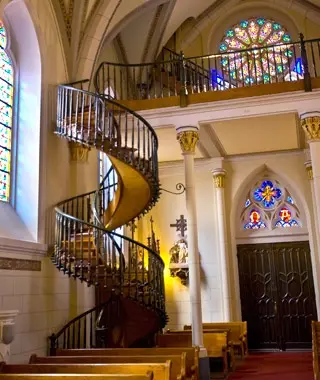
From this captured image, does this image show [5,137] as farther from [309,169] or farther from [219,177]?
[309,169]

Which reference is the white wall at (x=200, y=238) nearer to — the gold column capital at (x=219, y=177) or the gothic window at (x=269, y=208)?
the gold column capital at (x=219, y=177)

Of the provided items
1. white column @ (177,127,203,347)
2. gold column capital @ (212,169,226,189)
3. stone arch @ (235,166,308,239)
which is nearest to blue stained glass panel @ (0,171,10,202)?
white column @ (177,127,203,347)

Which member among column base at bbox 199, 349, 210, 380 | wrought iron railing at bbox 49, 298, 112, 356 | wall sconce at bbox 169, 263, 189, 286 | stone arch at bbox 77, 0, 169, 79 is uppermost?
stone arch at bbox 77, 0, 169, 79

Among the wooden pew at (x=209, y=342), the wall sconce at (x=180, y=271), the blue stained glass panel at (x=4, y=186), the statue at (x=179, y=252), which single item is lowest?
the wooden pew at (x=209, y=342)

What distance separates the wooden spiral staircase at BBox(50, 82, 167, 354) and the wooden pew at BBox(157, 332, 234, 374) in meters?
0.31

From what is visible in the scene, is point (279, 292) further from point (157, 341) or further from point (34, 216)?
point (34, 216)

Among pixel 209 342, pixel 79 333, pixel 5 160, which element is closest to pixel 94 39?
pixel 5 160

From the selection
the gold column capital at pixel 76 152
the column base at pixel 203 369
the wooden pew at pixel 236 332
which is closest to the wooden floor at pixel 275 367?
the wooden pew at pixel 236 332

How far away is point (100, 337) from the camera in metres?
7.94

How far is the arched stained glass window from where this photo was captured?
24.1 ft

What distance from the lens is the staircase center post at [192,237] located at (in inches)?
299

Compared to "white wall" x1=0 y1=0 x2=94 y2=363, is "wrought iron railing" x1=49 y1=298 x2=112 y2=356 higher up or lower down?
lower down

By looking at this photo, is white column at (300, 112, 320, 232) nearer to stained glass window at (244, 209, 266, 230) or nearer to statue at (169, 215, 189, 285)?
stained glass window at (244, 209, 266, 230)

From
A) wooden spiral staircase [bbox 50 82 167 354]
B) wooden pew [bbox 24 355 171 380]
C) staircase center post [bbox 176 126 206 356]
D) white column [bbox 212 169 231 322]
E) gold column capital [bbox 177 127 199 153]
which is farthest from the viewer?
white column [bbox 212 169 231 322]
